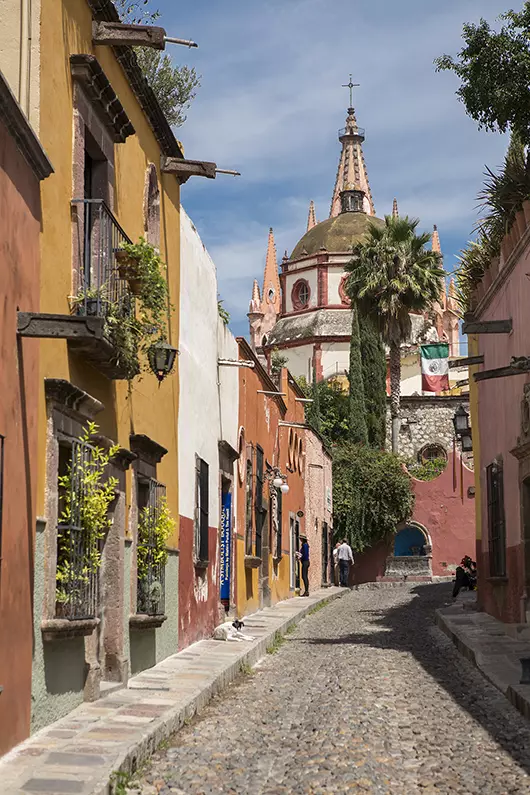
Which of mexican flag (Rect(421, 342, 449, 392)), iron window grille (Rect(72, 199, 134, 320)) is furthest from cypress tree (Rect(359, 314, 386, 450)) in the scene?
iron window grille (Rect(72, 199, 134, 320))

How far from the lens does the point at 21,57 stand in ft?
27.2

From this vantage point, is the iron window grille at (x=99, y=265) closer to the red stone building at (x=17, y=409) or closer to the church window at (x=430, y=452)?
the red stone building at (x=17, y=409)

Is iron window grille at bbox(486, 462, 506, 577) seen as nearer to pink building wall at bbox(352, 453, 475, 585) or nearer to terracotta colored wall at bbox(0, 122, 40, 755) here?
terracotta colored wall at bbox(0, 122, 40, 755)

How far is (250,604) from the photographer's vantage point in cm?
2102

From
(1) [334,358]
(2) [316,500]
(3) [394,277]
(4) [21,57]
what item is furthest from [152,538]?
(1) [334,358]

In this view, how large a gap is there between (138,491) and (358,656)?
399 centimetres

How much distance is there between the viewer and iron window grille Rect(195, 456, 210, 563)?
15305 mm

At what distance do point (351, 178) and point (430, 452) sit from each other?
33.4 m

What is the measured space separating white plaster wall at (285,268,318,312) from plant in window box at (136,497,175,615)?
56075 millimetres

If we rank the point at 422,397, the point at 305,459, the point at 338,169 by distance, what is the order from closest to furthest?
the point at 305,459 → the point at 422,397 → the point at 338,169

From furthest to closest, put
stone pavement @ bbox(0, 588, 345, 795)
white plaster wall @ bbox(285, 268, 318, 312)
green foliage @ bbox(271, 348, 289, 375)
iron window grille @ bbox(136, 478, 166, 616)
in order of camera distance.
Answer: white plaster wall @ bbox(285, 268, 318, 312)
green foliage @ bbox(271, 348, 289, 375)
iron window grille @ bbox(136, 478, 166, 616)
stone pavement @ bbox(0, 588, 345, 795)

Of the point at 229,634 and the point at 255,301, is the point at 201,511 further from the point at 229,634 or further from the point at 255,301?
the point at 255,301

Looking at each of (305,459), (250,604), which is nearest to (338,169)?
(305,459)

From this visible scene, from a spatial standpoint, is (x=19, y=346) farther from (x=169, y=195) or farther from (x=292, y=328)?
(x=292, y=328)
